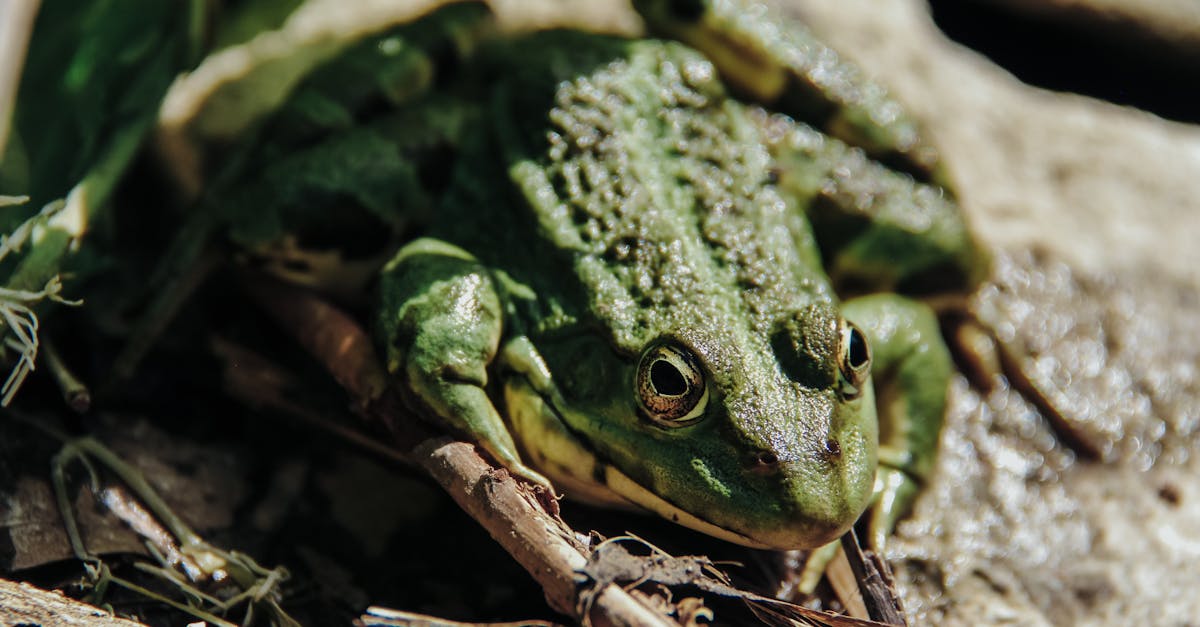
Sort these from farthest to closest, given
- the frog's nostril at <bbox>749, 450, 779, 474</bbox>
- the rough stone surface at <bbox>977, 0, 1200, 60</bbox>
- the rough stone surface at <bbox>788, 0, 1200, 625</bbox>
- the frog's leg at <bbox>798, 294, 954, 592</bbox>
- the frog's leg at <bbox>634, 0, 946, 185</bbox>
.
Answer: the rough stone surface at <bbox>977, 0, 1200, 60</bbox> → the frog's leg at <bbox>634, 0, 946, 185</bbox> → the rough stone surface at <bbox>788, 0, 1200, 625</bbox> → the frog's leg at <bbox>798, 294, 954, 592</bbox> → the frog's nostril at <bbox>749, 450, 779, 474</bbox>

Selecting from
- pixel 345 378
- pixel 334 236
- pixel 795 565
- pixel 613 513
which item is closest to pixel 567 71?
pixel 334 236

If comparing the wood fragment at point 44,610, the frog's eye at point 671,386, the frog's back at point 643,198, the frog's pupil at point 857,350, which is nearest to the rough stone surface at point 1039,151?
the frog's back at point 643,198

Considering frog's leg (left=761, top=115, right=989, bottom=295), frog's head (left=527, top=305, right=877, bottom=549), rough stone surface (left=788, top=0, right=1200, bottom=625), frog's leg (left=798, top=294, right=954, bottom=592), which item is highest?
frog's head (left=527, top=305, right=877, bottom=549)

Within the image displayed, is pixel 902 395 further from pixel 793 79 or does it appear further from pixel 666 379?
pixel 793 79

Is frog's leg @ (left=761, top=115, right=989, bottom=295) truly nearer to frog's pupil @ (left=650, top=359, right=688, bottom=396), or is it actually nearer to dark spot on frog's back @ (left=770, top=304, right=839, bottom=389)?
dark spot on frog's back @ (left=770, top=304, right=839, bottom=389)

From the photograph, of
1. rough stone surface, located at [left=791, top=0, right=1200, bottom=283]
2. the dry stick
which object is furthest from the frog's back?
rough stone surface, located at [left=791, top=0, right=1200, bottom=283]

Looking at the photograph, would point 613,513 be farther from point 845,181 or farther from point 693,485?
point 845,181

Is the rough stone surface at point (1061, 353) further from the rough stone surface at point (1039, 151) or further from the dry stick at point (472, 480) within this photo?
the dry stick at point (472, 480)

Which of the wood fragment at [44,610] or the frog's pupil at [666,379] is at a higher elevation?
the frog's pupil at [666,379]
